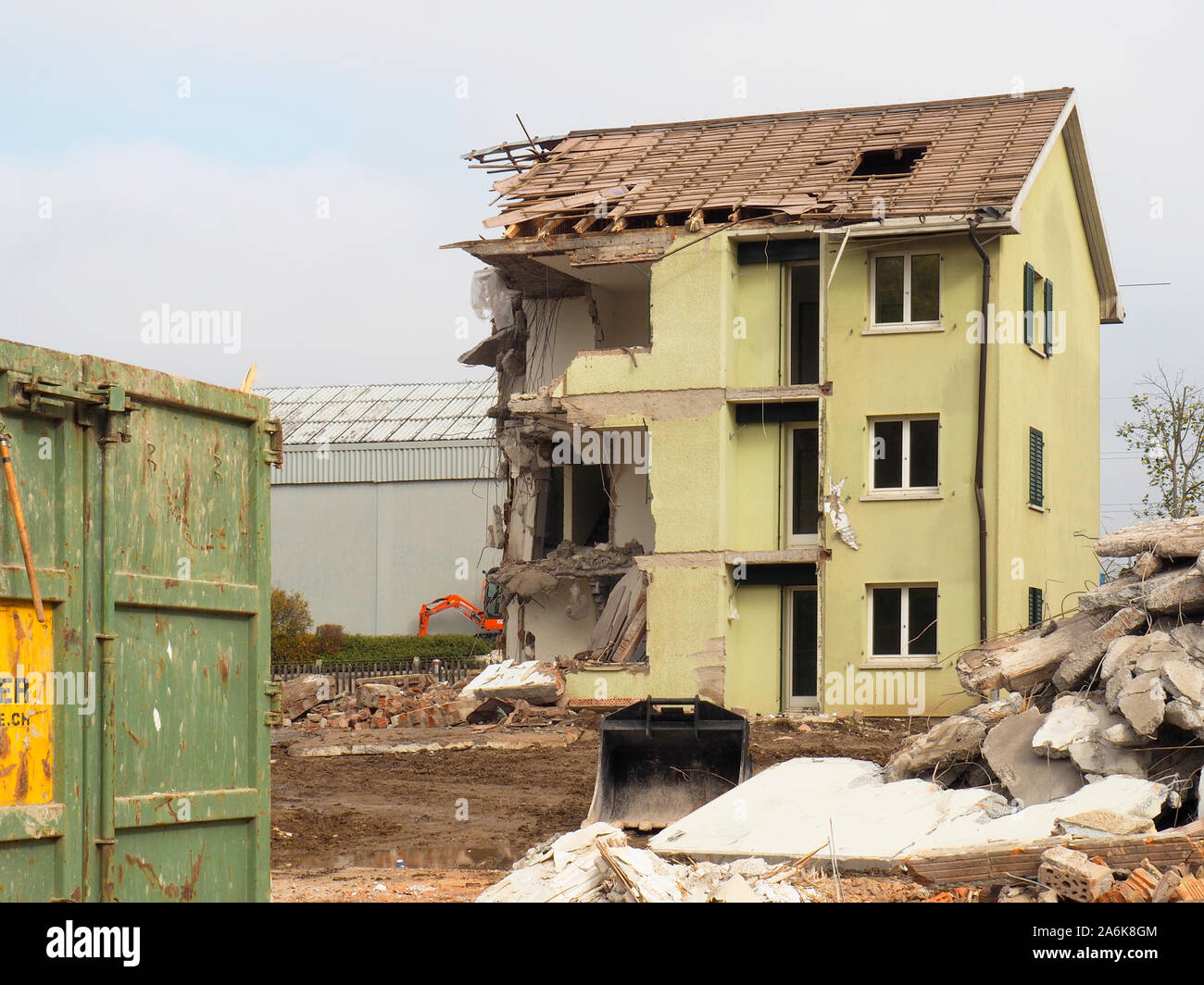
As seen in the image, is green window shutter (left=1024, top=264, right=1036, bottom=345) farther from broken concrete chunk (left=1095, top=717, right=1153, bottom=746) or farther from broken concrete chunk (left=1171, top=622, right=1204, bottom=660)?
broken concrete chunk (left=1095, top=717, right=1153, bottom=746)

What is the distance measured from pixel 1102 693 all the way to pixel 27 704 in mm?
9282

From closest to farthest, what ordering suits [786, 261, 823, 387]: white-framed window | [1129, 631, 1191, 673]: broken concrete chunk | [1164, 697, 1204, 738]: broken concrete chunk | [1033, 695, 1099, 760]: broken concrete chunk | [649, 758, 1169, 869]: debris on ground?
[649, 758, 1169, 869]: debris on ground < [1164, 697, 1204, 738]: broken concrete chunk < [1033, 695, 1099, 760]: broken concrete chunk < [1129, 631, 1191, 673]: broken concrete chunk < [786, 261, 823, 387]: white-framed window

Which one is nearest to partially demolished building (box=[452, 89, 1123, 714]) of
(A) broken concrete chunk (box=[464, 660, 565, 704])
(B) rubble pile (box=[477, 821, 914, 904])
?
(A) broken concrete chunk (box=[464, 660, 565, 704])

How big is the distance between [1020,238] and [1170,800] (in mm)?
16885

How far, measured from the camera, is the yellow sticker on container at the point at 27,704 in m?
5.22

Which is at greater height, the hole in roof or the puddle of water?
the hole in roof

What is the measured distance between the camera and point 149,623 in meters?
5.92

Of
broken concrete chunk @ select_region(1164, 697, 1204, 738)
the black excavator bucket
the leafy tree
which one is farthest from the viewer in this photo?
the leafy tree

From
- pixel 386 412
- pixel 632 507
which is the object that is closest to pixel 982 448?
pixel 632 507

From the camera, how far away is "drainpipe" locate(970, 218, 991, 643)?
24.0 metres

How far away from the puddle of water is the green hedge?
89.8 feet

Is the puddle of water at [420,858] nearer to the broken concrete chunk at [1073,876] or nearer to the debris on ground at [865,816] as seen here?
the debris on ground at [865,816]

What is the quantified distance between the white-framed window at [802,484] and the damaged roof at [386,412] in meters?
24.9

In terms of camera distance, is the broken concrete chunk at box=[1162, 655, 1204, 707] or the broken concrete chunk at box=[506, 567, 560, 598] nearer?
the broken concrete chunk at box=[1162, 655, 1204, 707]
